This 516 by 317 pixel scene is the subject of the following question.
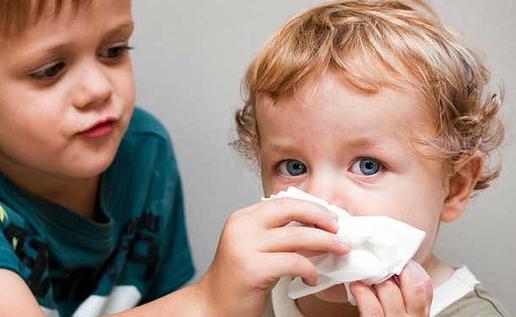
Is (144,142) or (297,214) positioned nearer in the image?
(297,214)

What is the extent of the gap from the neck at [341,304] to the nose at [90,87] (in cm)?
33

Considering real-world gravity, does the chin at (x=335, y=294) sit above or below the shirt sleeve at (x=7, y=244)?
above

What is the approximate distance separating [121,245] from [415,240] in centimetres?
58

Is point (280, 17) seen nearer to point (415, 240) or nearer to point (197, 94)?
point (197, 94)

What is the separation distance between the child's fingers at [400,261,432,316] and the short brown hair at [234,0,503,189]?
0.13m

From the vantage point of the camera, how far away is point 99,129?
3.67ft

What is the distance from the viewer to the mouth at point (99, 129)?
3.64 feet

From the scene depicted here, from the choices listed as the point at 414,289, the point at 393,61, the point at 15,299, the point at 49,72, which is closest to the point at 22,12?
the point at 49,72

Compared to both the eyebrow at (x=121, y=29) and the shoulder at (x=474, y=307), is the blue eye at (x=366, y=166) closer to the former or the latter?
the shoulder at (x=474, y=307)

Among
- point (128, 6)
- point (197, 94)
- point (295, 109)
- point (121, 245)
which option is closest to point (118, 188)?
point (121, 245)

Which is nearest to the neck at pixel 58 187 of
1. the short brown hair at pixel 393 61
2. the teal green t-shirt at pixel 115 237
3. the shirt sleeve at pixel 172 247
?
the teal green t-shirt at pixel 115 237

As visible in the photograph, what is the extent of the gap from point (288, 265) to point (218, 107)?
1.94 ft

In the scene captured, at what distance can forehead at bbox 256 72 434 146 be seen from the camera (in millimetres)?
901

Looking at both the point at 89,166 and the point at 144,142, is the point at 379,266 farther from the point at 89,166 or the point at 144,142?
the point at 144,142
